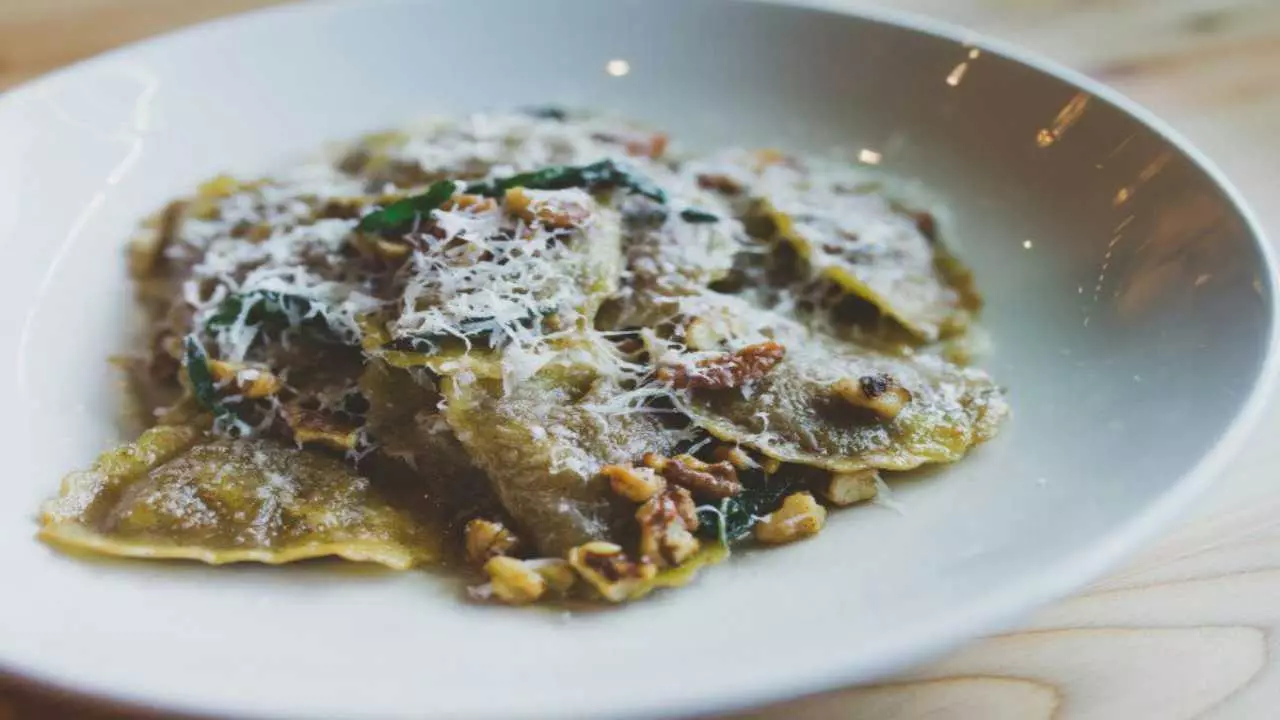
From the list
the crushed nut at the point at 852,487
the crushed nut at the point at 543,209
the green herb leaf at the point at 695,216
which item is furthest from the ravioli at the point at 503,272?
the crushed nut at the point at 852,487

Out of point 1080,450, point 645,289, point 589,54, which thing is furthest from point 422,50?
point 1080,450

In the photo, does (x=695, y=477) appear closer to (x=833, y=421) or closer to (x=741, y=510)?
(x=741, y=510)

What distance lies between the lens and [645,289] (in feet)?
9.43

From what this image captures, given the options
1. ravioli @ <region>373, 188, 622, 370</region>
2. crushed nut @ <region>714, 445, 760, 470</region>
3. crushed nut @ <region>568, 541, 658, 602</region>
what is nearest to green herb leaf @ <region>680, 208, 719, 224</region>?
ravioli @ <region>373, 188, 622, 370</region>

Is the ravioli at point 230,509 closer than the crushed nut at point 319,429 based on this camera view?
Yes

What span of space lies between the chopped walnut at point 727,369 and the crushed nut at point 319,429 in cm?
Result: 81

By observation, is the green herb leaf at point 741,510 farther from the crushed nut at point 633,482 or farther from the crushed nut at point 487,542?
the crushed nut at point 487,542

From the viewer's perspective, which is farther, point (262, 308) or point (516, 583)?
point (262, 308)

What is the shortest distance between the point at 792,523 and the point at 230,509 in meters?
1.32

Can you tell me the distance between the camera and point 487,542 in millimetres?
2393

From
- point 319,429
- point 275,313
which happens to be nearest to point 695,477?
point 319,429

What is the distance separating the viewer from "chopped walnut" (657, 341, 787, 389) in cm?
260

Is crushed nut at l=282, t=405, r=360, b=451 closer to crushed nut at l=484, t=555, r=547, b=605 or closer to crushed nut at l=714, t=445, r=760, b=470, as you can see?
crushed nut at l=484, t=555, r=547, b=605

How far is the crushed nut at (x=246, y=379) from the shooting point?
2.74 m
